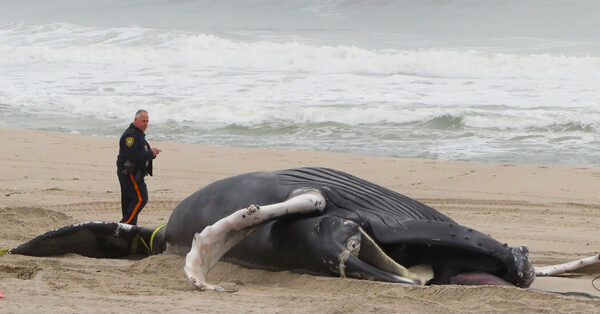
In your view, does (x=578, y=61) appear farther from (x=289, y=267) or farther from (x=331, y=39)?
(x=289, y=267)

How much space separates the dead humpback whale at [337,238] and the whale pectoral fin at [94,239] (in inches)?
46.9

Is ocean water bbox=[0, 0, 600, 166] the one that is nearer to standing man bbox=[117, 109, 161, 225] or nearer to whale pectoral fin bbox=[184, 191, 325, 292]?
standing man bbox=[117, 109, 161, 225]

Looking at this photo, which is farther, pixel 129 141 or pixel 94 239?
pixel 129 141

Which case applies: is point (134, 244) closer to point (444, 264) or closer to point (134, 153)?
point (134, 153)

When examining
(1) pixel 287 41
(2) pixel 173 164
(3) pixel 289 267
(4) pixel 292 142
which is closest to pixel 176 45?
(1) pixel 287 41

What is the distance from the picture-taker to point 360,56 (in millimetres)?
31625

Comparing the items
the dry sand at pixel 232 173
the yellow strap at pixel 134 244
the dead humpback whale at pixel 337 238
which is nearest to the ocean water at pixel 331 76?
the dry sand at pixel 232 173

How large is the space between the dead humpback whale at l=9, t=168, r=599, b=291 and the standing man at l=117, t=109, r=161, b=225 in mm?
2524

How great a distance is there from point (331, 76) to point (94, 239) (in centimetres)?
2136

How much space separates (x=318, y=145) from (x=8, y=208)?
8075mm

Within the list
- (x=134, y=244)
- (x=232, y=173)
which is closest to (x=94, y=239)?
(x=134, y=244)

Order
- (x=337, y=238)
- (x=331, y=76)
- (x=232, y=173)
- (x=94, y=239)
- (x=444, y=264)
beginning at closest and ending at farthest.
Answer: (x=337, y=238) < (x=444, y=264) < (x=94, y=239) < (x=232, y=173) < (x=331, y=76)

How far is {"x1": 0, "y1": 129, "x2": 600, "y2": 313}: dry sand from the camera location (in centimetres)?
460

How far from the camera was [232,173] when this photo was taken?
41.8 feet
